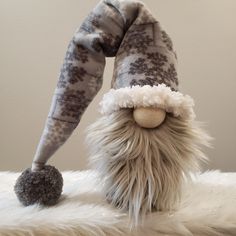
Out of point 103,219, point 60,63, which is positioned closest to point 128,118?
point 103,219

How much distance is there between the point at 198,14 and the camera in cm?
106

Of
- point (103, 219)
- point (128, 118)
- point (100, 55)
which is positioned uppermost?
point (100, 55)

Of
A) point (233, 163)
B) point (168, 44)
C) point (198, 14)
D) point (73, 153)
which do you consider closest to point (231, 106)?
point (233, 163)

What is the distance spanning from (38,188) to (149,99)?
22 centimetres

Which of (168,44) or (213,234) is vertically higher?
(168,44)

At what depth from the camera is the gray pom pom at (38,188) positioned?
47 centimetres

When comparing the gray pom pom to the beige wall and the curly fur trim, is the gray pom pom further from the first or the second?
the beige wall

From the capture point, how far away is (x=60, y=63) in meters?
1.05

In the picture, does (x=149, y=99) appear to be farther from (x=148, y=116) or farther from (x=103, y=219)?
(x=103, y=219)

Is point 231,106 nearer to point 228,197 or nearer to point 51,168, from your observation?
point 228,197

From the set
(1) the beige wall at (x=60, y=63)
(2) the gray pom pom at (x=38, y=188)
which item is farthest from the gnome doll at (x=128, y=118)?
(1) the beige wall at (x=60, y=63)

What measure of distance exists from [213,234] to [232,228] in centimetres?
3

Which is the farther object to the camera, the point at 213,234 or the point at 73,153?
the point at 73,153

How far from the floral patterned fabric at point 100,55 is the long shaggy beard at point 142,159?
59 millimetres
